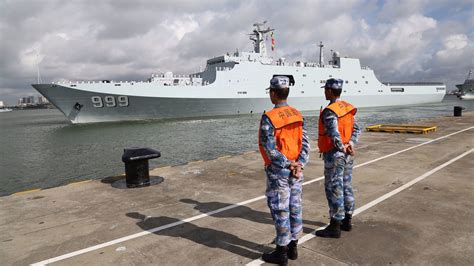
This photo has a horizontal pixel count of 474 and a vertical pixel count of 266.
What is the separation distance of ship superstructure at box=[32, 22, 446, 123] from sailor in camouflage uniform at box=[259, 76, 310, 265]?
78.8 ft

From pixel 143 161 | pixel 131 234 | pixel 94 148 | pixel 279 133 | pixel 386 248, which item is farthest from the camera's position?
pixel 94 148

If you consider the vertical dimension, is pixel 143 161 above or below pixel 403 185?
above

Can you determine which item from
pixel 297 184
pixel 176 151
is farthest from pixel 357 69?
pixel 297 184

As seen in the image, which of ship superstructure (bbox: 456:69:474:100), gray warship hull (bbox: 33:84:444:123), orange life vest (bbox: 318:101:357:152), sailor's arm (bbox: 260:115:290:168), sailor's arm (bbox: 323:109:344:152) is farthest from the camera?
ship superstructure (bbox: 456:69:474:100)

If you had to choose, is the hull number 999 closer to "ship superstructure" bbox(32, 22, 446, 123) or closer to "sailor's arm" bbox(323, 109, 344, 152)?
"ship superstructure" bbox(32, 22, 446, 123)

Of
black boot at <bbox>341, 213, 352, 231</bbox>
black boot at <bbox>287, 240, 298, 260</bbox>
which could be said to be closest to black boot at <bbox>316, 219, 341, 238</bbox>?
black boot at <bbox>341, 213, 352, 231</bbox>

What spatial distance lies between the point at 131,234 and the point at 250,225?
4.24 feet

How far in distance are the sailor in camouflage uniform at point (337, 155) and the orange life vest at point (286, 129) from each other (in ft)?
2.00

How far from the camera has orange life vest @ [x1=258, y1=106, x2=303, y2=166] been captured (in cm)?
255

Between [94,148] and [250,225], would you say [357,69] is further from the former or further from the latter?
[250,225]

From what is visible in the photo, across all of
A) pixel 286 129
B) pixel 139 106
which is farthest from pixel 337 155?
pixel 139 106

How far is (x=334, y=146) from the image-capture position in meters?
3.15

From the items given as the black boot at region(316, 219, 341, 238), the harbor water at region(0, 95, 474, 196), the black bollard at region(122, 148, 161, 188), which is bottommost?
the harbor water at region(0, 95, 474, 196)

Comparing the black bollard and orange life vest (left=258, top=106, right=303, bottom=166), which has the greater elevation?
orange life vest (left=258, top=106, right=303, bottom=166)
